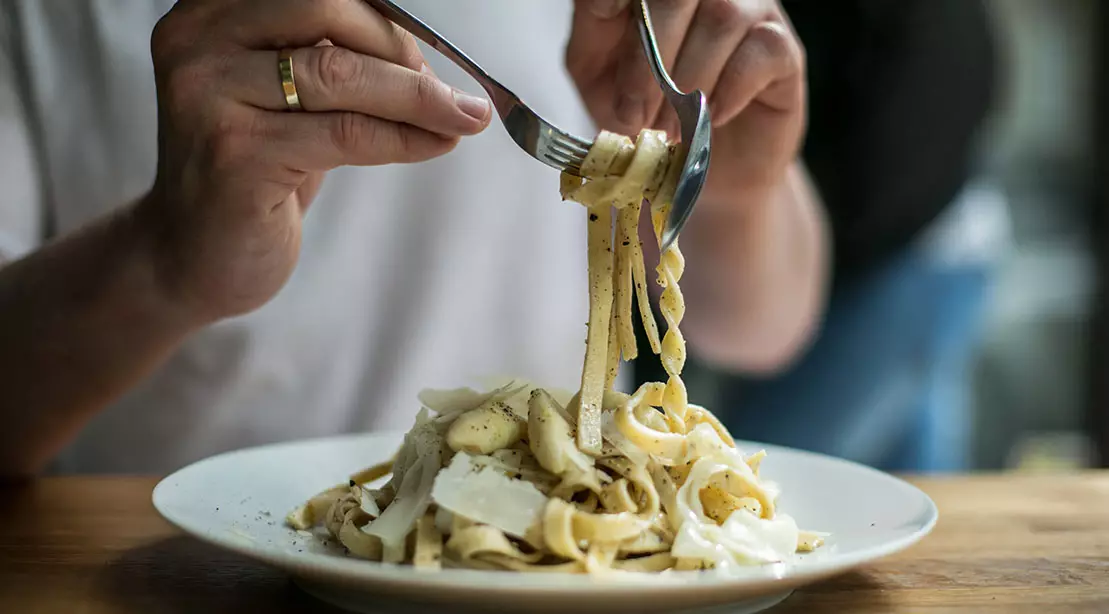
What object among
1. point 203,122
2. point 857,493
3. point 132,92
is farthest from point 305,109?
point 132,92

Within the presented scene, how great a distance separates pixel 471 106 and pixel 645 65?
39 cm

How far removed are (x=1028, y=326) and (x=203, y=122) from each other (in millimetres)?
3940

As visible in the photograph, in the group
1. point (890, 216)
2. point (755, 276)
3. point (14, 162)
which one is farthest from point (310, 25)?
point (890, 216)

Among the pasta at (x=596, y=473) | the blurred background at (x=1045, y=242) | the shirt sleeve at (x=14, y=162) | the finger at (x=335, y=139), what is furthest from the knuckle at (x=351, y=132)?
the blurred background at (x=1045, y=242)

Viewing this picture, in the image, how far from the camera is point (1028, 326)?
4219mm

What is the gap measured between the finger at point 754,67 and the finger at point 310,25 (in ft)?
1.57

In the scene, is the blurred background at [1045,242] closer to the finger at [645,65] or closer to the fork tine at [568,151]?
the finger at [645,65]

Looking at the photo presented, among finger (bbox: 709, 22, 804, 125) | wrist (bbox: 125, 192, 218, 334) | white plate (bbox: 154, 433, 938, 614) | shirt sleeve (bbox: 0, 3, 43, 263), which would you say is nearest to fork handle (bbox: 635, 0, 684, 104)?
finger (bbox: 709, 22, 804, 125)

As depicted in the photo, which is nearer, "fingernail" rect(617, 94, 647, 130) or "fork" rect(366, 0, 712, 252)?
"fork" rect(366, 0, 712, 252)

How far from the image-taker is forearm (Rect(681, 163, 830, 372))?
2.11m

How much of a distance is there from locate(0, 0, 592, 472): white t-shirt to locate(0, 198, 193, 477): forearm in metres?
0.29

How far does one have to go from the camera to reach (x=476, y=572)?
746 millimetres

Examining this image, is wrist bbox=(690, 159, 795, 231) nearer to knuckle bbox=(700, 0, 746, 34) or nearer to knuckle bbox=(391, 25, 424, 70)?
knuckle bbox=(700, 0, 746, 34)

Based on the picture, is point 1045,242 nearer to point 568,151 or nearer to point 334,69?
point 568,151
